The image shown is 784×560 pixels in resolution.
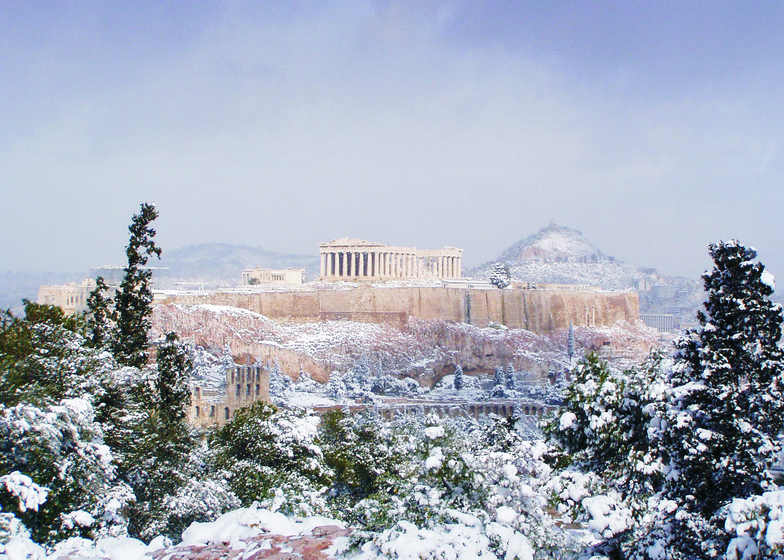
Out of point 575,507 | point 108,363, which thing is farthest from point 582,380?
point 108,363

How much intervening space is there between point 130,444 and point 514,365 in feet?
183

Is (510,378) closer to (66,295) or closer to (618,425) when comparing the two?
(66,295)

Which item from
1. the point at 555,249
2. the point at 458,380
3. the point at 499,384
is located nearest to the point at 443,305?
the point at 458,380

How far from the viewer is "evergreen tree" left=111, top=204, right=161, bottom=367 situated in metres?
21.6

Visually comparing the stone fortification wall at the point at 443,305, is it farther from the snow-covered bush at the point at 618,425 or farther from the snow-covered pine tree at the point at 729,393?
the snow-covered pine tree at the point at 729,393

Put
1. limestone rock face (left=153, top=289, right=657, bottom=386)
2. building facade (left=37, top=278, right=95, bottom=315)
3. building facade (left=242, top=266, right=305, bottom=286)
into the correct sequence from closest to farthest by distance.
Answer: limestone rock face (left=153, top=289, right=657, bottom=386) → building facade (left=37, top=278, right=95, bottom=315) → building facade (left=242, top=266, right=305, bottom=286)

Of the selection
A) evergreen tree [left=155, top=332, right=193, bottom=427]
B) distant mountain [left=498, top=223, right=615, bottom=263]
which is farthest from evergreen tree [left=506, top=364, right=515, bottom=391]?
distant mountain [left=498, top=223, right=615, bottom=263]

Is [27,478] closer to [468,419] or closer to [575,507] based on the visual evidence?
[575,507]

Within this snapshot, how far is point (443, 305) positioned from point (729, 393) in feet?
206

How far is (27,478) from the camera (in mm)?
10664

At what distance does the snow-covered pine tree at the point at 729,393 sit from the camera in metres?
11.0

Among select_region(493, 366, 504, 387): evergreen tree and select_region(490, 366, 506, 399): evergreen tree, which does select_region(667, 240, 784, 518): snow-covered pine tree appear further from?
select_region(493, 366, 504, 387): evergreen tree

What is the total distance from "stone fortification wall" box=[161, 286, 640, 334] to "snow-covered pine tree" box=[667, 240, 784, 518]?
56041 mm

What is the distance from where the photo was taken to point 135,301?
22.0 metres
